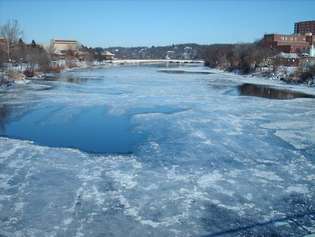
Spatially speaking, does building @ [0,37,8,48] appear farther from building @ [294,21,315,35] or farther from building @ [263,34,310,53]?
building @ [294,21,315,35]

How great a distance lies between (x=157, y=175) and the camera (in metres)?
7.96

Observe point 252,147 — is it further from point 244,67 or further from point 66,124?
point 244,67

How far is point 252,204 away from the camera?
21.0 feet

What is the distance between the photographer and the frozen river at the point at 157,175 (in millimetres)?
5680

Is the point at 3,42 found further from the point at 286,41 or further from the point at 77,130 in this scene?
the point at 286,41

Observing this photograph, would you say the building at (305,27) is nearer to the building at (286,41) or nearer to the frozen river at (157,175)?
the building at (286,41)

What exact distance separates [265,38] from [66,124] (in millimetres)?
86960

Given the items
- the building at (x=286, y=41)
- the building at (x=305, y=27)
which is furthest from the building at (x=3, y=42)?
the building at (x=305, y=27)

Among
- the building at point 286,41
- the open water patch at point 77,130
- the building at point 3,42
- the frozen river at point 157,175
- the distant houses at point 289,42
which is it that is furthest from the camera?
the building at point 286,41

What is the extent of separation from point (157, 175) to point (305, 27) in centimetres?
13178

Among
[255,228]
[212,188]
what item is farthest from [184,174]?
[255,228]

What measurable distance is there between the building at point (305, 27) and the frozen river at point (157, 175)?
120m

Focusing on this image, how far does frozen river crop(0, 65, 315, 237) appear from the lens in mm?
5680

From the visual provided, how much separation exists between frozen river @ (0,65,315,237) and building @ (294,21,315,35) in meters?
120
